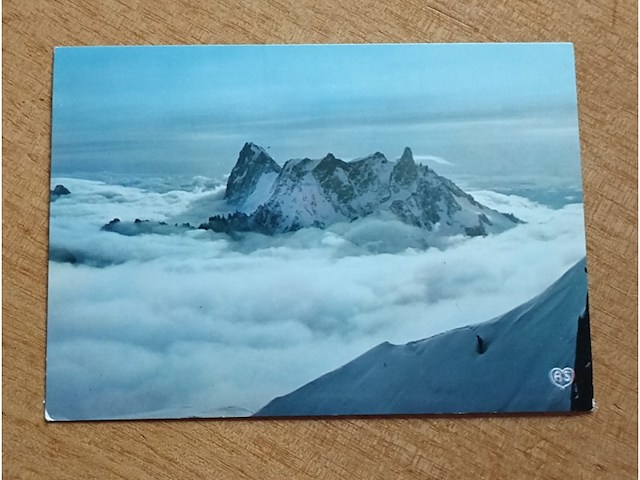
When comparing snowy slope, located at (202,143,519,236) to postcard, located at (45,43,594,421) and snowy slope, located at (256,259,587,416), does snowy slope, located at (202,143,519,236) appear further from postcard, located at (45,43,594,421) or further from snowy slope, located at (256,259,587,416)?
snowy slope, located at (256,259,587,416)

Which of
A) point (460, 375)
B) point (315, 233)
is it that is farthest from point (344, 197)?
point (460, 375)

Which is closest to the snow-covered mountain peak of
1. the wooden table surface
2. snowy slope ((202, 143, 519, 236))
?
snowy slope ((202, 143, 519, 236))

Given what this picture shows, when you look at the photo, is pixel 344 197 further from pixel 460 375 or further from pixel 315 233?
pixel 460 375

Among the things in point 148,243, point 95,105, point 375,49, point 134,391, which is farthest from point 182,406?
point 375,49

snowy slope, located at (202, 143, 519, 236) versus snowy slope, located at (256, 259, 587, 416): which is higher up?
snowy slope, located at (202, 143, 519, 236)

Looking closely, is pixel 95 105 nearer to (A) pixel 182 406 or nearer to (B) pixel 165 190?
(B) pixel 165 190

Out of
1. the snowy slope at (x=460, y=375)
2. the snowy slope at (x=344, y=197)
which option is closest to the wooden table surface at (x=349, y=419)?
the snowy slope at (x=460, y=375)
